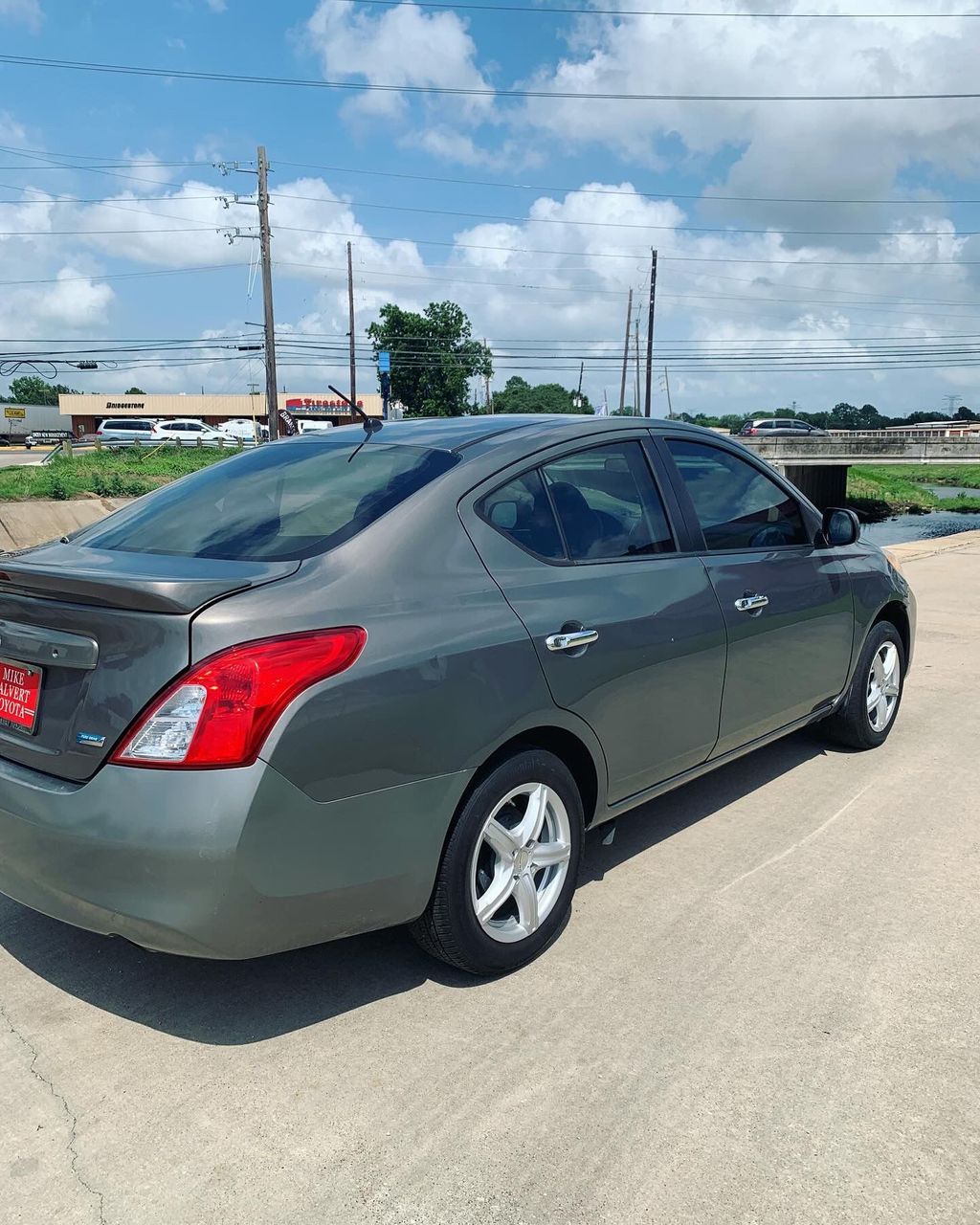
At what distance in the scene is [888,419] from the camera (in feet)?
478

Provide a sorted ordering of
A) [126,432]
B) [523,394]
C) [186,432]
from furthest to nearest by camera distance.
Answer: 1. [523,394]
2. [126,432]
3. [186,432]

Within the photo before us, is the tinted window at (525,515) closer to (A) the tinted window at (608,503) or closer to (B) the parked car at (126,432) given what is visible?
(A) the tinted window at (608,503)

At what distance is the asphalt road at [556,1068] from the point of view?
7.02 ft

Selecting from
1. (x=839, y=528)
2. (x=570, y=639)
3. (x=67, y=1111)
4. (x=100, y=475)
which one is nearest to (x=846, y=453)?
(x=100, y=475)

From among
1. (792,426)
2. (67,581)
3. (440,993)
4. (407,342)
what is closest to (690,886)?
(440,993)

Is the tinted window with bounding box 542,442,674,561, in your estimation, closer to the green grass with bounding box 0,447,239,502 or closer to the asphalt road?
the asphalt road

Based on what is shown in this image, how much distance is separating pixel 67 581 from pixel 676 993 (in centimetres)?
204

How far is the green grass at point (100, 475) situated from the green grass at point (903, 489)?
31.6 metres

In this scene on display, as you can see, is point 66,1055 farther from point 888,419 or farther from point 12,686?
point 888,419

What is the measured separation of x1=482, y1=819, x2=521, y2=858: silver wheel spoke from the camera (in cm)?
289

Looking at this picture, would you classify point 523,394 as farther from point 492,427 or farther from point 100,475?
point 492,427

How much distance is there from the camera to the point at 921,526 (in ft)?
125

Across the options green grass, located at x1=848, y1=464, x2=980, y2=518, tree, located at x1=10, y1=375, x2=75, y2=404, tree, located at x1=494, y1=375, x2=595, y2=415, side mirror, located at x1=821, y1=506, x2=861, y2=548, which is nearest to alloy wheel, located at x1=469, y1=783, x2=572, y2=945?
side mirror, located at x1=821, y1=506, x2=861, y2=548

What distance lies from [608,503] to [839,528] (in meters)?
1.62
